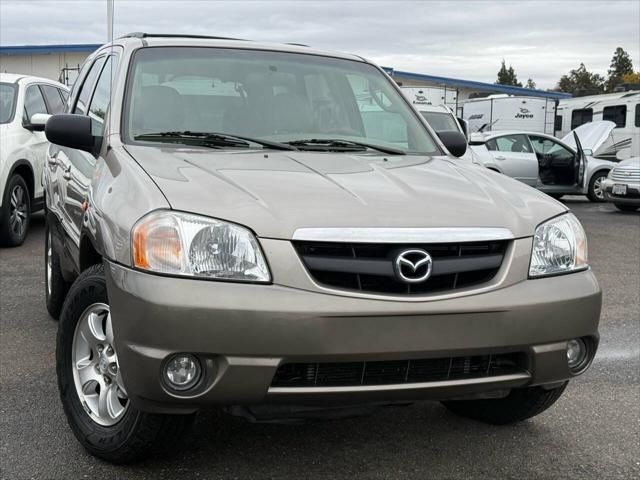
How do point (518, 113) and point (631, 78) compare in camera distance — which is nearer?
point (518, 113)

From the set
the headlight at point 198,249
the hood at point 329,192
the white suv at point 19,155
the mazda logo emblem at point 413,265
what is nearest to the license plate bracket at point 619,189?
the white suv at point 19,155

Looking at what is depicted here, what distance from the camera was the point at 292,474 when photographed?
10.6 ft

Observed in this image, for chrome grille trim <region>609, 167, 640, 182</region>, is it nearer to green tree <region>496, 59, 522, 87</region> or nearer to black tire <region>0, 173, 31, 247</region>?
black tire <region>0, 173, 31, 247</region>

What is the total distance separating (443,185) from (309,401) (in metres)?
1.08

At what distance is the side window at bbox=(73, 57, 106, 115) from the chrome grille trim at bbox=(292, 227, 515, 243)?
2.68m

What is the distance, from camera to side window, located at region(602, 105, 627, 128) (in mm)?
22812

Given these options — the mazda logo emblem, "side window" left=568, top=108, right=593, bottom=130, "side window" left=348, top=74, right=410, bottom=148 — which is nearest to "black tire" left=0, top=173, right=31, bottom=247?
"side window" left=348, top=74, right=410, bottom=148

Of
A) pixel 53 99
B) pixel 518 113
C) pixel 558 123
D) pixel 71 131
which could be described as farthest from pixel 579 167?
pixel 71 131

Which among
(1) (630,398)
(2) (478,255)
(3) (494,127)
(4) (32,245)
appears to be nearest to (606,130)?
(3) (494,127)

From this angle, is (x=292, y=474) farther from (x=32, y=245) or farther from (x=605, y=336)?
(x=32, y=245)

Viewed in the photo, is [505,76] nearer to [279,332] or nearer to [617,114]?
[617,114]

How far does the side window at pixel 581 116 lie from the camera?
25250mm

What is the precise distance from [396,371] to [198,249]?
80 cm

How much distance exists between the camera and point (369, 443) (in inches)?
141
